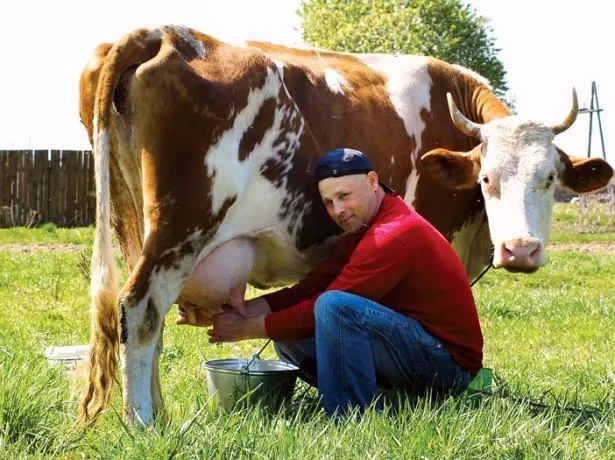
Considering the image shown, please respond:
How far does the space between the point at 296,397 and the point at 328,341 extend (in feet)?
2.41

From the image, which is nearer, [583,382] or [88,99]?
[88,99]

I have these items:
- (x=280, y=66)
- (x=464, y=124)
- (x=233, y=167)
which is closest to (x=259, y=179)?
(x=233, y=167)

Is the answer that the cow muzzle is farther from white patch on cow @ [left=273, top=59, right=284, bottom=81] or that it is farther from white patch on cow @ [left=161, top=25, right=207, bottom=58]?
white patch on cow @ [left=161, top=25, right=207, bottom=58]

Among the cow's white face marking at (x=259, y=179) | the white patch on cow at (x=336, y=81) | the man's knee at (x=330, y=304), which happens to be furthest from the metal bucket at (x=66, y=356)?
the white patch on cow at (x=336, y=81)

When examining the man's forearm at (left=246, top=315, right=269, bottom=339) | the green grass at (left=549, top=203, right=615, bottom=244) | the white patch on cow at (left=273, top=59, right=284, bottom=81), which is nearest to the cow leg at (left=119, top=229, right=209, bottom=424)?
the man's forearm at (left=246, top=315, right=269, bottom=339)

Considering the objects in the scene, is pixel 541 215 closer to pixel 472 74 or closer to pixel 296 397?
pixel 472 74

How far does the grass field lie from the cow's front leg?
0.13 meters

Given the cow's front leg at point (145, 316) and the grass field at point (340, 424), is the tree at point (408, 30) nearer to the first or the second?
the grass field at point (340, 424)

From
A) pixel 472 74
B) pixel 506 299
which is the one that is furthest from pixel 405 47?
pixel 472 74

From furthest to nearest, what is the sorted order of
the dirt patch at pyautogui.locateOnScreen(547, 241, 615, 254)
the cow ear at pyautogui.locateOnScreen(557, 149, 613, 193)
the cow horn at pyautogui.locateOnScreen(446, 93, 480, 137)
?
the dirt patch at pyautogui.locateOnScreen(547, 241, 615, 254), the cow ear at pyautogui.locateOnScreen(557, 149, 613, 193), the cow horn at pyautogui.locateOnScreen(446, 93, 480, 137)

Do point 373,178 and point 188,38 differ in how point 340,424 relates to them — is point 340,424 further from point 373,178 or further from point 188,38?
point 188,38

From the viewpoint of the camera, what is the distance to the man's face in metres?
4.12

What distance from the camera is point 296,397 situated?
14.9 feet

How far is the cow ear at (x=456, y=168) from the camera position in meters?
5.25
